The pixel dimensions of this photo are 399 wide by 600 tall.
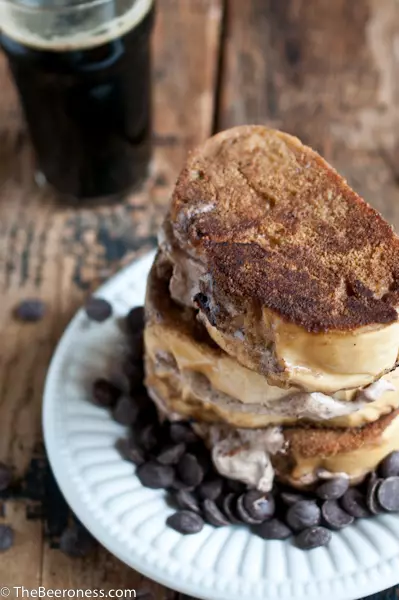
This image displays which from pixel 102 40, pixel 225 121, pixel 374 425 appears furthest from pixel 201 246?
pixel 225 121

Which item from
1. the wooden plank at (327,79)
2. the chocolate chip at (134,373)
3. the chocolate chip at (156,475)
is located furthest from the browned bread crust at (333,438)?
the wooden plank at (327,79)

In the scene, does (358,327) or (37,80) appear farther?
(37,80)

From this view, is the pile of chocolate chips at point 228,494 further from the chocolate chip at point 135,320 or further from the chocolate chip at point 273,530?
the chocolate chip at point 135,320

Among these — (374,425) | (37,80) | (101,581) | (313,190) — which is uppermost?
(313,190)

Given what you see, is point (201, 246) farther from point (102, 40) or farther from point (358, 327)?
point (102, 40)

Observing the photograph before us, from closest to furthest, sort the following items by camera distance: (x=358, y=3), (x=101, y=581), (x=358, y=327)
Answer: (x=358, y=327) → (x=101, y=581) → (x=358, y=3)

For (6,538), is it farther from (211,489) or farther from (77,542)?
(211,489)

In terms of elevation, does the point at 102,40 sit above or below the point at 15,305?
above

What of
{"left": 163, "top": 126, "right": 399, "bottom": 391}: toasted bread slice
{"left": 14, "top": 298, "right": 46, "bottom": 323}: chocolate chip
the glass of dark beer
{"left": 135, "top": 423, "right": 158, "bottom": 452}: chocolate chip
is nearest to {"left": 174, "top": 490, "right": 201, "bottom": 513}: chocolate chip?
{"left": 135, "top": 423, "right": 158, "bottom": 452}: chocolate chip
